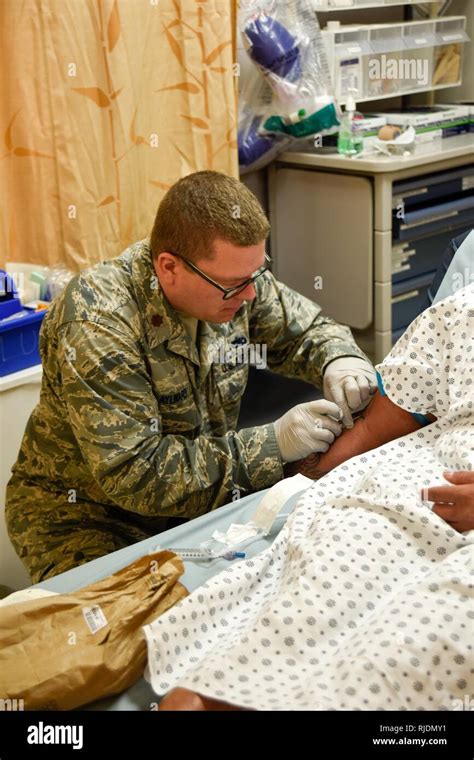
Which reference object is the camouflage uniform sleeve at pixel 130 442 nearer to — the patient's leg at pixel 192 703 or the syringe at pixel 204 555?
the syringe at pixel 204 555

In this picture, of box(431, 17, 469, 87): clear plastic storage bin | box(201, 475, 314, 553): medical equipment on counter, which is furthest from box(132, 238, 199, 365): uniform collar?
box(431, 17, 469, 87): clear plastic storage bin

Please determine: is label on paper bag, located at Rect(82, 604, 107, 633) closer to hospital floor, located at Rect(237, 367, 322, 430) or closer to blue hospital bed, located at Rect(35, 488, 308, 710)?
blue hospital bed, located at Rect(35, 488, 308, 710)

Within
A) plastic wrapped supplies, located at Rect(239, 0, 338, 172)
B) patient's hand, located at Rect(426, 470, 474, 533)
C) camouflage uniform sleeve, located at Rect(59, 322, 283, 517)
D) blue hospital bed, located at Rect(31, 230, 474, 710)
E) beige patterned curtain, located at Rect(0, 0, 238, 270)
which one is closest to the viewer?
patient's hand, located at Rect(426, 470, 474, 533)

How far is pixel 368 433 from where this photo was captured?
1742mm

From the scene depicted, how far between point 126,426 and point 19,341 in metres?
0.71

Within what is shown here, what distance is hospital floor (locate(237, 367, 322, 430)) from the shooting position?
10.3 ft

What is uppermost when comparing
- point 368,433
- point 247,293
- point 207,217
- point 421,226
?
point 207,217

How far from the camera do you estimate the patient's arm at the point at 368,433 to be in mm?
1711

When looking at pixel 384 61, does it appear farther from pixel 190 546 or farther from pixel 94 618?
pixel 94 618

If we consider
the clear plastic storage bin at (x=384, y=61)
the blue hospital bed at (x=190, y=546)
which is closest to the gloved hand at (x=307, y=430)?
the blue hospital bed at (x=190, y=546)

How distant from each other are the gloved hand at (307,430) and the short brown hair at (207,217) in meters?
0.36

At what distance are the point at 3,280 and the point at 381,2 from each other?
6.11 ft

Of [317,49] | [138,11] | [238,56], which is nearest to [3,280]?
[138,11]

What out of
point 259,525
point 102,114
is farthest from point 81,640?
point 102,114
